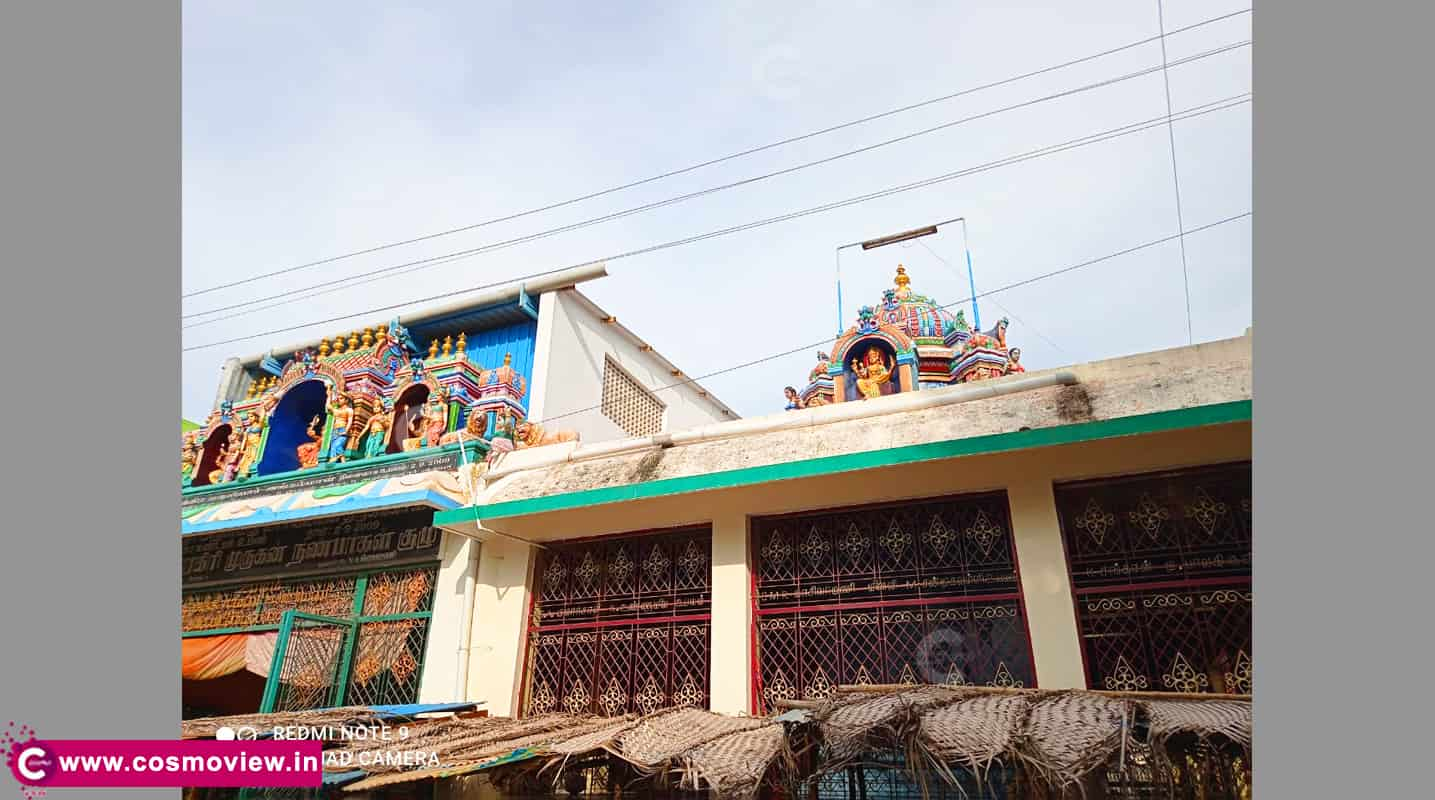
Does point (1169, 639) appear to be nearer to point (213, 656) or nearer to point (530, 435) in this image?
point (530, 435)

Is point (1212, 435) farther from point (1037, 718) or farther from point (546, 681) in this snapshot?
point (546, 681)

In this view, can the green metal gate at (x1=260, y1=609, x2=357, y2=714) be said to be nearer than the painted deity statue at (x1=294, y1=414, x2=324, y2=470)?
Yes

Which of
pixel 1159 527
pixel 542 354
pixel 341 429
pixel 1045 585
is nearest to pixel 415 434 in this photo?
pixel 341 429

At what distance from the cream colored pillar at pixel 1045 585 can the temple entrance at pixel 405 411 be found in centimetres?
844

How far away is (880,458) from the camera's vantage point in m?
6.94

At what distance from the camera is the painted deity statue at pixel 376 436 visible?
37.1 ft

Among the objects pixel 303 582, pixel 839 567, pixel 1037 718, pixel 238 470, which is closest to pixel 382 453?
pixel 303 582

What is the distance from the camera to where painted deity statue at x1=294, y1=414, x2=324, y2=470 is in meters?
12.0

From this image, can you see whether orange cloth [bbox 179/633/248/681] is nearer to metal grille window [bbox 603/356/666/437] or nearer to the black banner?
the black banner

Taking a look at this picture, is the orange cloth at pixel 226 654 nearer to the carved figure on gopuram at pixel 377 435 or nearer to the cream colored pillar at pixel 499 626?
the carved figure on gopuram at pixel 377 435

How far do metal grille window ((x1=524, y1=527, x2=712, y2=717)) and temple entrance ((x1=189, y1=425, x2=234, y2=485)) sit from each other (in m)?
7.93

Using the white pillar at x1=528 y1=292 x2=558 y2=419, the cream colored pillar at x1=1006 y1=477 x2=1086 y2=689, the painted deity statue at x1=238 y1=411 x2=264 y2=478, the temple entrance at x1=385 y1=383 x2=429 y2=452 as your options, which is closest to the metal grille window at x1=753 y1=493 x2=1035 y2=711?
the cream colored pillar at x1=1006 y1=477 x2=1086 y2=689

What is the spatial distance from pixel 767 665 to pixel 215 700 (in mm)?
9828

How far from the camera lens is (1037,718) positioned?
4.66 meters
